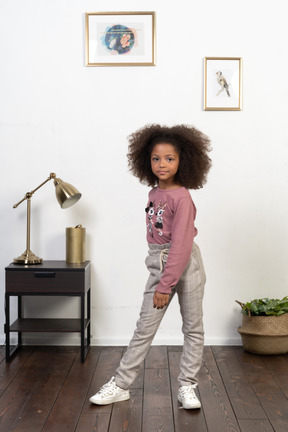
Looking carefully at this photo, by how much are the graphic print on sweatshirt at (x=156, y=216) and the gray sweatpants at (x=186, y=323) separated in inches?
2.8

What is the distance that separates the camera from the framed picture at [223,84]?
3137 millimetres

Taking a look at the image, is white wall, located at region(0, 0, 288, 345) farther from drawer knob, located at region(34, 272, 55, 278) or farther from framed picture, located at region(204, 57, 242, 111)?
drawer knob, located at region(34, 272, 55, 278)

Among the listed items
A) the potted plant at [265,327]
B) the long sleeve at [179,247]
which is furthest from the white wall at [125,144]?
the long sleeve at [179,247]

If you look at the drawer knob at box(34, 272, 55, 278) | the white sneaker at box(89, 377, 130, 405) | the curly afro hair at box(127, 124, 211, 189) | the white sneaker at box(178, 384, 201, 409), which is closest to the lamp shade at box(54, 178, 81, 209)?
the drawer knob at box(34, 272, 55, 278)

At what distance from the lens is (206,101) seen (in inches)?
124

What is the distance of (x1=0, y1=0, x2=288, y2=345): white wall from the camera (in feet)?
10.3

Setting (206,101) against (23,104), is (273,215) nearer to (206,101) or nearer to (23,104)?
(206,101)

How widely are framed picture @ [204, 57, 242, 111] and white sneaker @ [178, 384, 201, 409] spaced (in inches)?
62.9

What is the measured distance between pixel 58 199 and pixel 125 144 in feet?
1.81

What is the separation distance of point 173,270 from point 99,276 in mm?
1177

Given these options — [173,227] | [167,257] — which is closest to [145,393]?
[167,257]

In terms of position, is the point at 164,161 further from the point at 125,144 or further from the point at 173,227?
the point at 125,144

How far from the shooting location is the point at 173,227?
2156 millimetres

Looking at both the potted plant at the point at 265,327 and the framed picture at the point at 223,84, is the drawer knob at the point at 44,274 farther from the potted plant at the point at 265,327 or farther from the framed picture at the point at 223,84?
the framed picture at the point at 223,84
